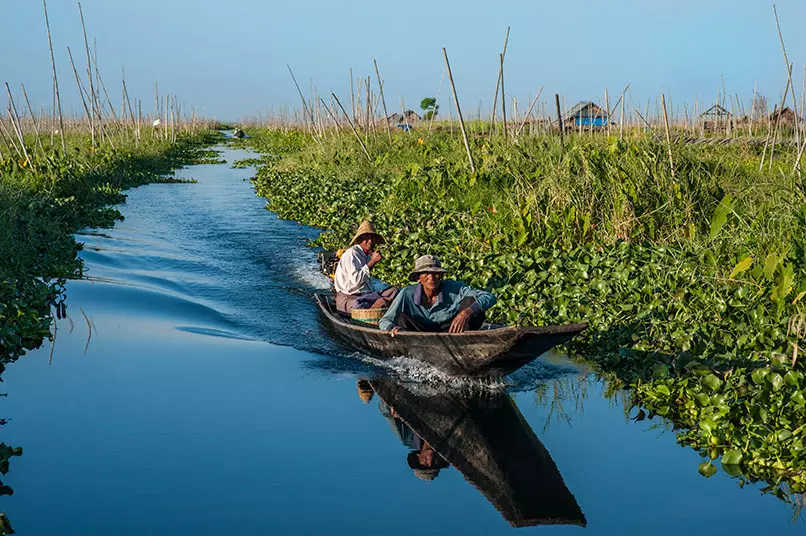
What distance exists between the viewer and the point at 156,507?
4594 millimetres

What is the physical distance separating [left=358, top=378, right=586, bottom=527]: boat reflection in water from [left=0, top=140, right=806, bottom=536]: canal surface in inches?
0.6

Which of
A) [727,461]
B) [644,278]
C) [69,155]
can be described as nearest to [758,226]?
[644,278]

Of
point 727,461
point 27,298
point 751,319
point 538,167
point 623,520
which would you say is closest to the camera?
point 623,520

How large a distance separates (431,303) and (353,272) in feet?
5.16

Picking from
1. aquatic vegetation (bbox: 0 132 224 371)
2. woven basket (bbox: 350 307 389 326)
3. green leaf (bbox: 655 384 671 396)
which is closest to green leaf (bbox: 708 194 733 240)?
green leaf (bbox: 655 384 671 396)

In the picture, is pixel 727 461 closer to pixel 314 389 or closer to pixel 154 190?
pixel 314 389

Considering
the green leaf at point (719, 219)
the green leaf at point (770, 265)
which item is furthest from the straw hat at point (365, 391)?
the green leaf at point (719, 219)

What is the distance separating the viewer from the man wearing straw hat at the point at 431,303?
22.5 ft

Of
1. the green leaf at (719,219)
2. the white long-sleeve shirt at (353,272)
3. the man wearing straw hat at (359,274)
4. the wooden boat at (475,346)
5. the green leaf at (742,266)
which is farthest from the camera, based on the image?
the white long-sleeve shirt at (353,272)

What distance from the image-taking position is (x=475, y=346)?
243 inches

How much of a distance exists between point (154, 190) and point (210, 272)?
448 inches

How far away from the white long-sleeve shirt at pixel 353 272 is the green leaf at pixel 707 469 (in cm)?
424

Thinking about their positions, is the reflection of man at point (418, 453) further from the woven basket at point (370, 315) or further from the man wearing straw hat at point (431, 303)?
the woven basket at point (370, 315)

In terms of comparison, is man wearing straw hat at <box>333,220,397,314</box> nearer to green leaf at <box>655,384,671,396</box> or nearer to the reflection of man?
the reflection of man
